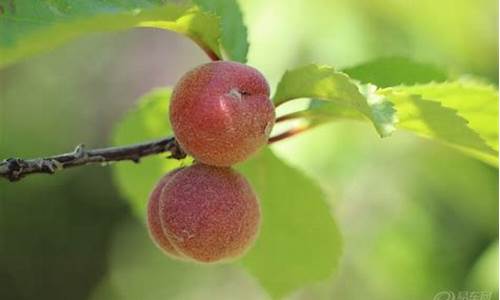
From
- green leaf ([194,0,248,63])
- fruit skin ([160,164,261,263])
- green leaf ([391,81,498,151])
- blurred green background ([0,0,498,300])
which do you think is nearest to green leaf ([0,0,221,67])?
green leaf ([194,0,248,63])

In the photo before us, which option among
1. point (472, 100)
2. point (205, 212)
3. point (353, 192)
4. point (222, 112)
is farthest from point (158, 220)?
point (353, 192)

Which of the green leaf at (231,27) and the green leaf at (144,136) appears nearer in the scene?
the green leaf at (231,27)

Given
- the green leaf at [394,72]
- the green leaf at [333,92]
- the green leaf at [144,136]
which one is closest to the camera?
the green leaf at [333,92]

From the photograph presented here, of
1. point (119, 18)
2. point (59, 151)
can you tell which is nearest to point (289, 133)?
point (119, 18)

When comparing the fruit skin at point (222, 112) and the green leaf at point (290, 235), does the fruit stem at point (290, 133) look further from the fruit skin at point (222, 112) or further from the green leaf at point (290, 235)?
the fruit skin at point (222, 112)

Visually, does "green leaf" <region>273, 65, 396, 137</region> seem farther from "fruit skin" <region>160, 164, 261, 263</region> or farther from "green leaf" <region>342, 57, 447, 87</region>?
"green leaf" <region>342, 57, 447, 87</region>

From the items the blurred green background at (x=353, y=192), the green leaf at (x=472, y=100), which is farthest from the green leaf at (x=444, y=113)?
the blurred green background at (x=353, y=192)

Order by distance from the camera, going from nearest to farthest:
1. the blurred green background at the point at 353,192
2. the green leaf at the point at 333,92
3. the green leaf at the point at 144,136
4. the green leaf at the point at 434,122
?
the green leaf at the point at 333,92 → the green leaf at the point at 434,122 → the green leaf at the point at 144,136 → the blurred green background at the point at 353,192

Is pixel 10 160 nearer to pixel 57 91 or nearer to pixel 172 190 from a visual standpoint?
pixel 172 190
